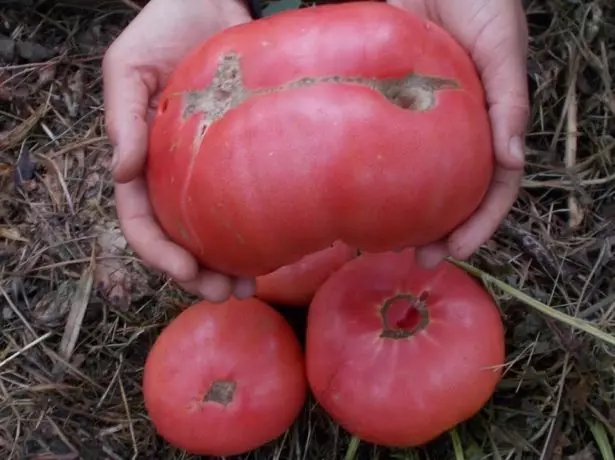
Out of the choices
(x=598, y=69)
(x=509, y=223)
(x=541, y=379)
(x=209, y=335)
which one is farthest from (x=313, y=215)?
(x=598, y=69)

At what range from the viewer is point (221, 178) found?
3.87 ft

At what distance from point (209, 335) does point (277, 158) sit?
21.1 inches

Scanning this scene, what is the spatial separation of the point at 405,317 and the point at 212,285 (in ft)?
1.14

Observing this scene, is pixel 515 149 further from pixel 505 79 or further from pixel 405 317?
pixel 405 317

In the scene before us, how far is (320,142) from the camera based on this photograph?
1141 millimetres

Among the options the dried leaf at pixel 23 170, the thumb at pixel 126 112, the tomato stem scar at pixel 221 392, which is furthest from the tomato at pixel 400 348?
the dried leaf at pixel 23 170

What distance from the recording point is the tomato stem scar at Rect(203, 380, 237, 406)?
5.10 feet

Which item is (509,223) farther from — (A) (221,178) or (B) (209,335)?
(A) (221,178)

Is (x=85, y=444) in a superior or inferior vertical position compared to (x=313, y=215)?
inferior

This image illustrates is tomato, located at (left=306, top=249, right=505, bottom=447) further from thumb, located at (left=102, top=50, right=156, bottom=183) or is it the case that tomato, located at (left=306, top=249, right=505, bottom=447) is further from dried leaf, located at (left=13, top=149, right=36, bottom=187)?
dried leaf, located at (left=13, top=149, right=36, bottom=187)

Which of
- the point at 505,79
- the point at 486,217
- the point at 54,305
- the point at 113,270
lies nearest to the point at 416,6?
the point at 505,79

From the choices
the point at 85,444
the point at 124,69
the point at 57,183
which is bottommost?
the point at 85,444

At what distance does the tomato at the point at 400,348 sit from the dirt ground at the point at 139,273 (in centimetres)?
15

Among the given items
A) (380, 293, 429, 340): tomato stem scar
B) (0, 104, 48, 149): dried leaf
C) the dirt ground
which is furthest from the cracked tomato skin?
(0, 104, 48, 149): dried leaf
